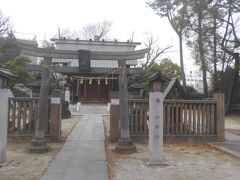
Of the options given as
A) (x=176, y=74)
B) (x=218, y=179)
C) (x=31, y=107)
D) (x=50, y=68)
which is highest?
(x=176, y=74)

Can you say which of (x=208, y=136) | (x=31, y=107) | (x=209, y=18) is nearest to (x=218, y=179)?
(x=208, y=136)

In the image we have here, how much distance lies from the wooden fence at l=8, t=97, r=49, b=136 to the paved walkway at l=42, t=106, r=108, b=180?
1.51 meters

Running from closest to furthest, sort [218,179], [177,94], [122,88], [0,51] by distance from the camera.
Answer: [218,179]
[122,88]
[177,94]
[0,51]

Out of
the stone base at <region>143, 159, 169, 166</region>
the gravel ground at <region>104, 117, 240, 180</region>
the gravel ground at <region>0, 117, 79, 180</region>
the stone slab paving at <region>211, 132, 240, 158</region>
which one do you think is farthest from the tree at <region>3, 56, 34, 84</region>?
the stone base at <region>143, 159, 169, 166</region>

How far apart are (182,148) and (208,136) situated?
83.9 inches

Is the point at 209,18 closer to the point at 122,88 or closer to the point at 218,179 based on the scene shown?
the point at 122,88

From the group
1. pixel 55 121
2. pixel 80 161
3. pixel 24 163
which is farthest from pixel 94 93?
pixel 24 163

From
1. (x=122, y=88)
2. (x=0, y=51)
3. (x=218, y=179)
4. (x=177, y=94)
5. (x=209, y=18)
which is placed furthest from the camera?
(x=0, y=51)

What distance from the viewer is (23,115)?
556 inches

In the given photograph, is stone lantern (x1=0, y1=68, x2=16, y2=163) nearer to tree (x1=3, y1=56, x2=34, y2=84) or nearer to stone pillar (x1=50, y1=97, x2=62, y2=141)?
stone pillar (x1=50, y1=97, x2=62, y2=141)

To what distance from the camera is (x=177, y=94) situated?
1850 cm

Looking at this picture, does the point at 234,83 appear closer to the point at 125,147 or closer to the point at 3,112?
the point at 125,147

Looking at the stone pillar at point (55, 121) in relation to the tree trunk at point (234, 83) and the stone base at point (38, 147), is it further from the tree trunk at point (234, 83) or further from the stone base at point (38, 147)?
the tree trunk at point (234, 83)

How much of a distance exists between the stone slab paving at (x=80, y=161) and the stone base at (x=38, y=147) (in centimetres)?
50
